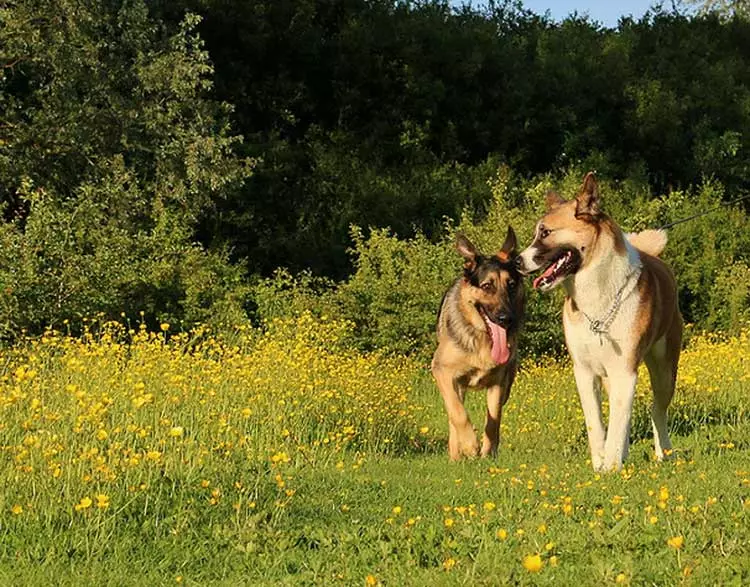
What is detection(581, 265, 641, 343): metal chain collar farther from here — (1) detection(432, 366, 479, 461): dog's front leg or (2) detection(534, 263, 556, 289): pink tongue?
(1) detection(432, 366, 479, 461): dog's front leg

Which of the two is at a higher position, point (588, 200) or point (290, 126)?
point (290, 126)

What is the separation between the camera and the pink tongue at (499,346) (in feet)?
29.7

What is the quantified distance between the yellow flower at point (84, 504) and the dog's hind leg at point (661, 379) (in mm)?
4974

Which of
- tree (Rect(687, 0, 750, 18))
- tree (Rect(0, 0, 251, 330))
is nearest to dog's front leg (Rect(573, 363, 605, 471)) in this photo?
tree (Rect(0, 0, 251, 330))

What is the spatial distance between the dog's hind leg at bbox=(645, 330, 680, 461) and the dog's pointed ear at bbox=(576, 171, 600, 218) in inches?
58.5

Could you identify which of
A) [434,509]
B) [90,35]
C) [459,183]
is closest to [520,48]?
[459,183]

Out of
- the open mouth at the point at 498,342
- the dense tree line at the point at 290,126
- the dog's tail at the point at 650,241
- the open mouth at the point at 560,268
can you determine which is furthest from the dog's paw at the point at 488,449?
the dense tree line at the point at 290,126

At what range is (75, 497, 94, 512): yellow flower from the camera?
4754 mm

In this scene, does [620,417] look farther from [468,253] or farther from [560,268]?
[468,253]

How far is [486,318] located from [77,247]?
9530mm

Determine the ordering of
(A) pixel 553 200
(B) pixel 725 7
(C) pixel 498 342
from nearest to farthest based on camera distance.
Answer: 1. (A) pixel 553 200
2. (C) pixel 498 342
3. (B) pixel 725 7

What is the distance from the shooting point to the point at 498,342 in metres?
9.09

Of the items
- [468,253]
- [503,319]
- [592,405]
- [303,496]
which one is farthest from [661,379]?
[303,496]

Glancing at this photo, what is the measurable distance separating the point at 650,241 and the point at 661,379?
4.29 ft
